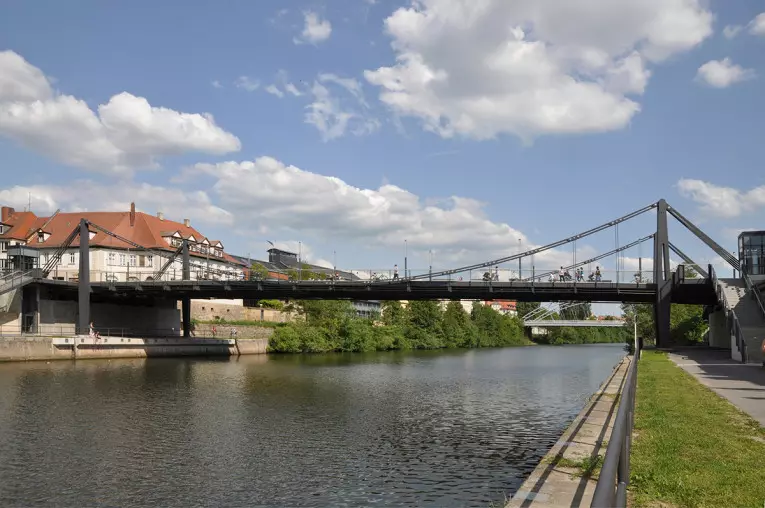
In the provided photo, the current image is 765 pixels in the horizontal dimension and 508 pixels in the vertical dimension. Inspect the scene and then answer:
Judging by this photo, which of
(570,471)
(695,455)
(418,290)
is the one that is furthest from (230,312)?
(695,455)

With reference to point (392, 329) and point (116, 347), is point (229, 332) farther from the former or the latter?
point (392, 329)

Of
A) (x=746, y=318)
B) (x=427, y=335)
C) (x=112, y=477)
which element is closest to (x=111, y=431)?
(x=112, y=477)

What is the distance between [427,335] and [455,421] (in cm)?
9225

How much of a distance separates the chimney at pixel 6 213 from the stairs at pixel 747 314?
9137 centimetres

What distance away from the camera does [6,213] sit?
323ft

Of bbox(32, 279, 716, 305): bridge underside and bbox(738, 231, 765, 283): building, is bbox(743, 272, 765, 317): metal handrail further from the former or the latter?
bbox(738, 231, 765, 283): building

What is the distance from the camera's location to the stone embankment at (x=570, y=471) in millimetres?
9883

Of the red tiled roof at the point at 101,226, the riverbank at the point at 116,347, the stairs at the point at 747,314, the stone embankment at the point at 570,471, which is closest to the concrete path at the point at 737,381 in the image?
the stairs at the point at 747,314

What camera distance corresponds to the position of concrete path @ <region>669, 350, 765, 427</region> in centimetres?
1856

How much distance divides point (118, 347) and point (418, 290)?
92.8 ft

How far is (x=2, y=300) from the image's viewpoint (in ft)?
202

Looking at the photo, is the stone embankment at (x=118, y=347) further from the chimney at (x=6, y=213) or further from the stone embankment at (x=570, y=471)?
the stone embankment at (x=570, y=471)

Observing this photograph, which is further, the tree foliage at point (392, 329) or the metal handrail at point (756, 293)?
the tree foliage at point (392, 329)

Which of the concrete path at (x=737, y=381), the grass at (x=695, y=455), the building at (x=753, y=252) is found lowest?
the concrete path at (x=737, y=381)
